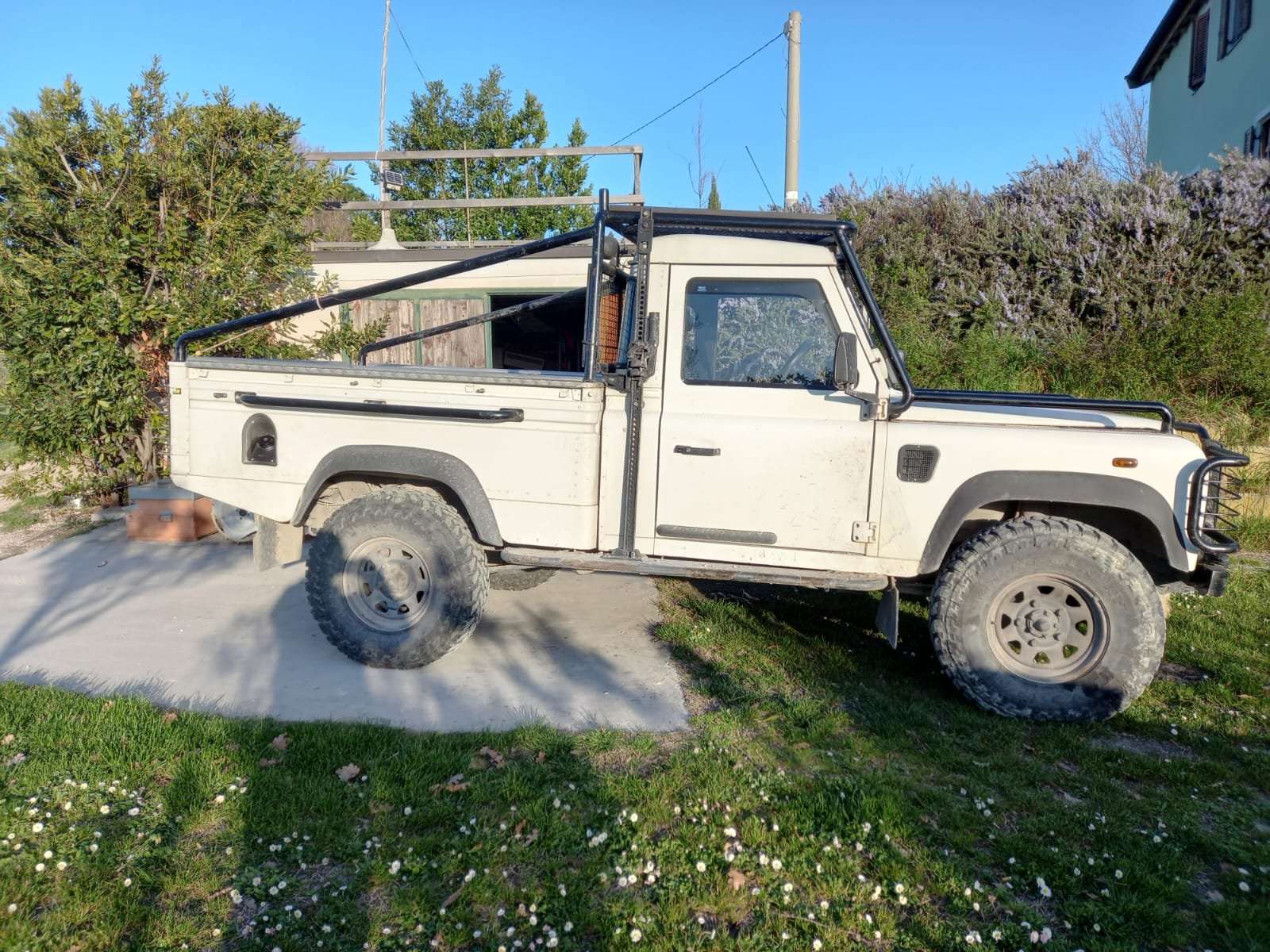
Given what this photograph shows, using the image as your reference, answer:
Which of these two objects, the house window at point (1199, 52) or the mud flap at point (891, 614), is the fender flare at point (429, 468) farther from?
the house window at point (1199, 52)

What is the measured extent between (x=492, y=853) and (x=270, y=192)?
7.06 metres

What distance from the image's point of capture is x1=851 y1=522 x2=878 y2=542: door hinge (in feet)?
14.2

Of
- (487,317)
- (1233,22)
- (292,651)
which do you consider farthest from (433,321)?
(1233,22)

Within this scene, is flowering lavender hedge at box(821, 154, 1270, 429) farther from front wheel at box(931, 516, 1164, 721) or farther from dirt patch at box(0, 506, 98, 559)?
dirt patch at box(0, 506, 98, 559)

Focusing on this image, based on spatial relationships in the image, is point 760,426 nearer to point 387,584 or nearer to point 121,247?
point 387,584

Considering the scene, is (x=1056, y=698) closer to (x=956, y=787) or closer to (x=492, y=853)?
(x=956, y=787)

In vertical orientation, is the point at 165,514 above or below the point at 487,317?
below

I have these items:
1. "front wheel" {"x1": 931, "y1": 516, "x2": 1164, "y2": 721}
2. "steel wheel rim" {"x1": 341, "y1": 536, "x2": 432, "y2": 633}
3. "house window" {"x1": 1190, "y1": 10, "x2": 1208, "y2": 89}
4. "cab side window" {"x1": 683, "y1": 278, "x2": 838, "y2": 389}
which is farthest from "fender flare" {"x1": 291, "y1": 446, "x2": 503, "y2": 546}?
"house window" {"x1": 1190, "y1": 10, "x2": 1208, "y2": 89}

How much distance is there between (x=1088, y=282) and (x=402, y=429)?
7485mm

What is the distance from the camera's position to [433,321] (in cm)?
1030

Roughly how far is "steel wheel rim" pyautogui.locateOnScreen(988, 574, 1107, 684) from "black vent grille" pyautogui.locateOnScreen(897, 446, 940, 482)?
26.8 inches

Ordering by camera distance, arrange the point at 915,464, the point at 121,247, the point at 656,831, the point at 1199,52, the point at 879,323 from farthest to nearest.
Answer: the point at 1199,52 → the point at 121,247 → the point at 879,323 → the point at 915,464 → the point at 656,831

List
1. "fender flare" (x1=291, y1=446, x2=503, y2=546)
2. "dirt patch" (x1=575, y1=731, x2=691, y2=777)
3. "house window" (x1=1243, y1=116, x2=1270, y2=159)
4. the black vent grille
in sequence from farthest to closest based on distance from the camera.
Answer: "house window" (x1=1243, y1=116, x2=1270, y2=159) → "fender flare" (x1=291, y1=446, x2=503, y2=546) → the black vent grille → "dirt patch" (x1=575, y1=731, x2=691, y2=777)

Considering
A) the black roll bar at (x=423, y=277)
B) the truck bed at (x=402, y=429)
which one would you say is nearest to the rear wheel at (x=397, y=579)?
the truck bed at (x=402, y=429)
